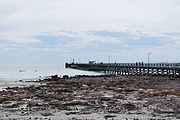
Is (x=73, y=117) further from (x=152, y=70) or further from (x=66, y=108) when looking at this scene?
(x=152, y=70)

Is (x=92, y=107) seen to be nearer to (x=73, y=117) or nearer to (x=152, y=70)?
(x=73, y=117)

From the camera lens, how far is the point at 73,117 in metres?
15.7

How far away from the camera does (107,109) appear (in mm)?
18266

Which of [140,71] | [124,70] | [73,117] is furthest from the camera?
[124,70]

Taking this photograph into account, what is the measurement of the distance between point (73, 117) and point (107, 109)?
3.11 metres

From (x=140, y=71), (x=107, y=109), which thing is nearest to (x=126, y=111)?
(x=107, y=109)

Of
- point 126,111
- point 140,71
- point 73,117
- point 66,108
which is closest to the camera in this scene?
point 73,117

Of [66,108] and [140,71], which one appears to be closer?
[66,108]

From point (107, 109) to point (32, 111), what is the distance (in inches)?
162

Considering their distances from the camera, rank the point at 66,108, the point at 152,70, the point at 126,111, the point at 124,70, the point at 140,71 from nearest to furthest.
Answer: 1. the point at 126,111
2. the point at 66,108
3. the point at 152,70
4. the point at 140,71
5. the point at 124,70

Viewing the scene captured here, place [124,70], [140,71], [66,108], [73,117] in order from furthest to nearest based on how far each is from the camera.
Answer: [124,70]
[140,71]
[66,108]
[73,117]

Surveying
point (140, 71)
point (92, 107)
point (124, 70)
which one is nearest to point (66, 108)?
point (92, 107)

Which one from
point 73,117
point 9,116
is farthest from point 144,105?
point 9,116

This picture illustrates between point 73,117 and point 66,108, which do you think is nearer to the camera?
point 73,117
